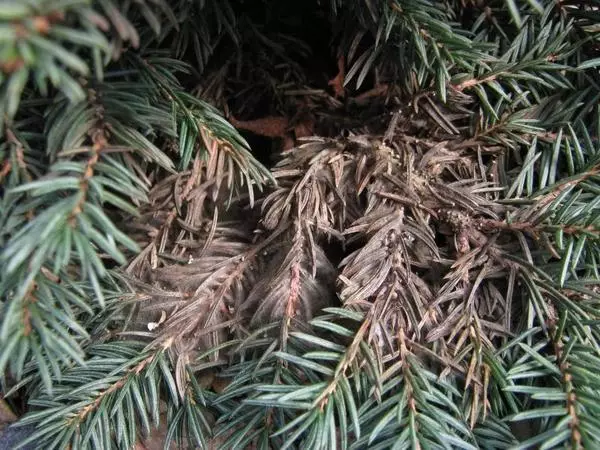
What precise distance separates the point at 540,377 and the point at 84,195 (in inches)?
19.4

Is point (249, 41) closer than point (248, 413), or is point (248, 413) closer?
point (248, 413)

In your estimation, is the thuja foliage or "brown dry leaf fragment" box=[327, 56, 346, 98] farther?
"brown dry leaf fragment" box=[327, 56, 346, 98]

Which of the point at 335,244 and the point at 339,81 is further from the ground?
the point at 339,81

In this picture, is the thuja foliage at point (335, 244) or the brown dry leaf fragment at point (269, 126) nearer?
the thuja foliage at point (335, 244)

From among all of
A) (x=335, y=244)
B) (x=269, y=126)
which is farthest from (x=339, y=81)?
(x=335, y=244)

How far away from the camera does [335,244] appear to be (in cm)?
77

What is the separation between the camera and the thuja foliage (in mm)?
577

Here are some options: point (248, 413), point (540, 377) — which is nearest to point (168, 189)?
point (248, 413)

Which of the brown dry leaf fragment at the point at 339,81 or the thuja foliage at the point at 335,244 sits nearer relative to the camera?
the thuja foliage at the point at 335,244

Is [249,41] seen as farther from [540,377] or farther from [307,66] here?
[540,377]

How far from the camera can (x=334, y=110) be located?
84 cm

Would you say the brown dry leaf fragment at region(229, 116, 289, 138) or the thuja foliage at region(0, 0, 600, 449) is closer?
the thuja foliage at region(0, 0, 600, 449)

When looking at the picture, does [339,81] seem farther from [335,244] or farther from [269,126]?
[335,244]

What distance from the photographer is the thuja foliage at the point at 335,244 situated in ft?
1.89
